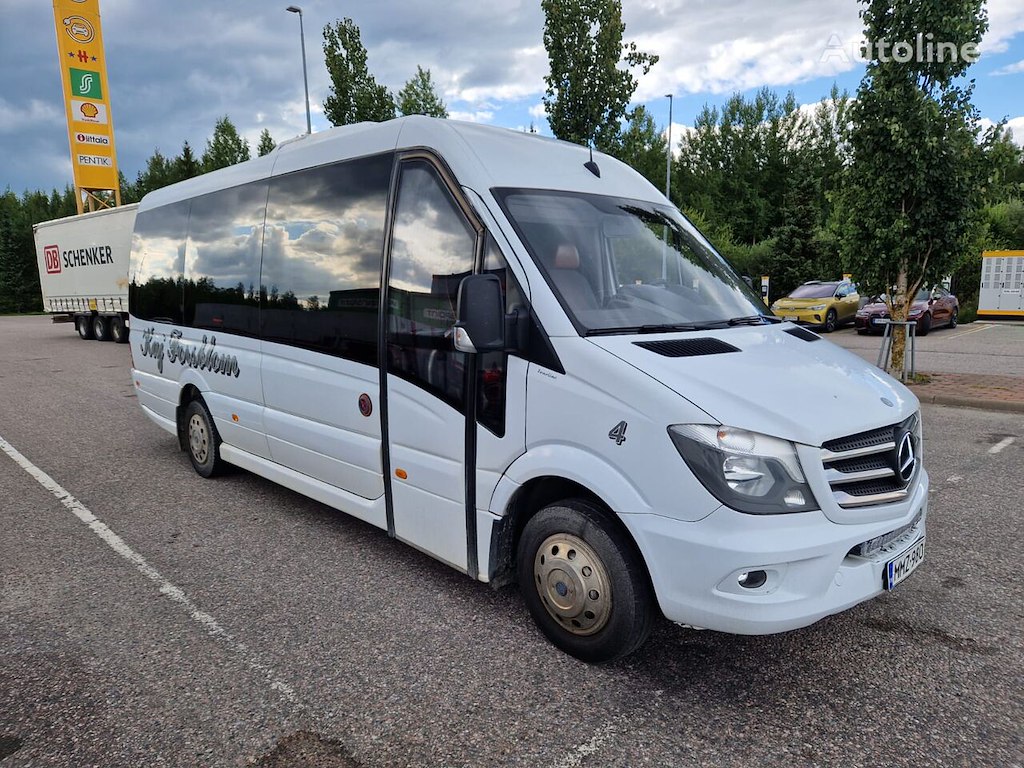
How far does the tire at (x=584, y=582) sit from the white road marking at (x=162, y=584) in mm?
1154

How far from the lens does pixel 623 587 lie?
2.87 metres

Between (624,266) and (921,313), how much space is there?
18.7 m

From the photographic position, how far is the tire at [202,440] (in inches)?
232

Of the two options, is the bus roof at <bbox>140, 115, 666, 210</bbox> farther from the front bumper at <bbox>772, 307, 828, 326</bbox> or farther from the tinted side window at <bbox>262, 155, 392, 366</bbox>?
the front bumper at <bbox>772, 307, 828, 326</bbox>

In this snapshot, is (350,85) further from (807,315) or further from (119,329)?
(807,315)

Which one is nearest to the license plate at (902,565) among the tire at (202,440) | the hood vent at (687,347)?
the hood vent at (687,347)

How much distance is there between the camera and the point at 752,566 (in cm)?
255

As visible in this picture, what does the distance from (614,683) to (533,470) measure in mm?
973

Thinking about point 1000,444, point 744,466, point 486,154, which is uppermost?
point 486,154

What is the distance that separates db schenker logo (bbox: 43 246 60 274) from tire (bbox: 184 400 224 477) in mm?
21867

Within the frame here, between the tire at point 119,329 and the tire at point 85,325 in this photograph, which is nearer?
the tire at point 119,329

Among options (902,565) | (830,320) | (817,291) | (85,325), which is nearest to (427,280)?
(902,565)

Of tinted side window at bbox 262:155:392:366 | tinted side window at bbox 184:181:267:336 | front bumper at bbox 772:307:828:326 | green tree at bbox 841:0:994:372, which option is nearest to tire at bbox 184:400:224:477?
tinted side window at bbox 184:181:267:336

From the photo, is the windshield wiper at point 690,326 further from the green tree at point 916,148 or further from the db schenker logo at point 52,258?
the db schenker logo at point 52,258
